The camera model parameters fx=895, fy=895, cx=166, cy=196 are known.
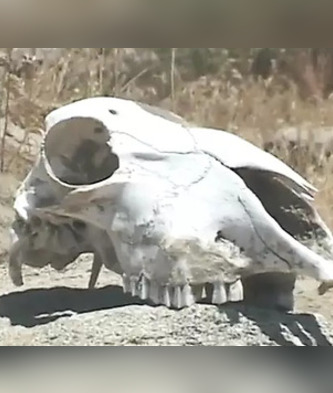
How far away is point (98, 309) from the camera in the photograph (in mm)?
1496

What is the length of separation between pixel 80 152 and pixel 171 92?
0.18 meters

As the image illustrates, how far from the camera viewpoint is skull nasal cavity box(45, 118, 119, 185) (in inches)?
58.7

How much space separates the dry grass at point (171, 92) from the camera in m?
1.48

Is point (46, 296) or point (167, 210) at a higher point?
point (167, 210)

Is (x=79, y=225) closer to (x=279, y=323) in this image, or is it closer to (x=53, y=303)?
(x=53, y=303)

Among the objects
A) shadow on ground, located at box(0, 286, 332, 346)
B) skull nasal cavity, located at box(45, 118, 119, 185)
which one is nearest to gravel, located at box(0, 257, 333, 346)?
shadow on ground, located at box(0, 286, 332, 346)

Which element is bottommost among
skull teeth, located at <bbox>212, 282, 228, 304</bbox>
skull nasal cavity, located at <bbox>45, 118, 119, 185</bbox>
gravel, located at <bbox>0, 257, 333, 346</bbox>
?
gravel, located at <bbox>0, 257, 333, 346</bbox>

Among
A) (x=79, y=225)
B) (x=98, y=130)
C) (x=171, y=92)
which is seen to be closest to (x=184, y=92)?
(x=171, y=92)

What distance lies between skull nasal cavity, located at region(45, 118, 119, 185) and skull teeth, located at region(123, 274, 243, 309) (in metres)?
0.19

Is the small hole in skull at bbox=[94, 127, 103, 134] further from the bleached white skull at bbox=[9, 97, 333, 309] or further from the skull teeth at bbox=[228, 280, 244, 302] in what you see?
the skull teeth at bbox=[228, 280, 244, 302]

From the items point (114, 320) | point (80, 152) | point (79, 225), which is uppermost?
point (80, 152)

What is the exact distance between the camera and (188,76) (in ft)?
4.89

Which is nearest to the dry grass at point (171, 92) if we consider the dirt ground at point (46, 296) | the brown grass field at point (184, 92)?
the brown grass field at point (184, 92)

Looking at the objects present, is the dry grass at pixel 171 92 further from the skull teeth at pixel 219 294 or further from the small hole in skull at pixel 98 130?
the skull teeth at pixel 219 294
